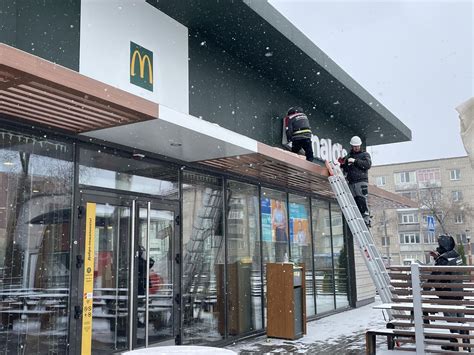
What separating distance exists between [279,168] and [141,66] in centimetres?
295

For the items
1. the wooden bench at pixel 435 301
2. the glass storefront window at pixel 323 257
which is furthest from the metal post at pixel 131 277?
the glass storefront window at pixel 323 257

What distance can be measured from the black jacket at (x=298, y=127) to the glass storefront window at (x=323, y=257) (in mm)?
2514

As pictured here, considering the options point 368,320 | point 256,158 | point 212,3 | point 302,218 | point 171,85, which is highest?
point 212,3

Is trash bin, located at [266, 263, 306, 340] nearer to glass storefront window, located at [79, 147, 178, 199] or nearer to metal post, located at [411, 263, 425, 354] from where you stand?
glass storefront window, located at [79, 147, 178, 199]

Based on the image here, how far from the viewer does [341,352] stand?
7402 millimetres

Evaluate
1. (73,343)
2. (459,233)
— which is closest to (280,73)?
(73,343)

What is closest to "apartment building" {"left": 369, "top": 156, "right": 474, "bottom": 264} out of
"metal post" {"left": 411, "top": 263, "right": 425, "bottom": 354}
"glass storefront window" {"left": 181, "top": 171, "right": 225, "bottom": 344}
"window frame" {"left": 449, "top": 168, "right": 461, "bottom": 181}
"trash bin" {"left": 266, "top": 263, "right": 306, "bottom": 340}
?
"window frame" {"left": 449, "top": 168, "right": 461, "bottom": 181}

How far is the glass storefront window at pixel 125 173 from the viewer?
242 inches

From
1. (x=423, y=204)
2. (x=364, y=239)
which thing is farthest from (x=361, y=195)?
(x=423, y=204)

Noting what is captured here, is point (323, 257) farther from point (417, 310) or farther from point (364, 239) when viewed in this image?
point (417, 310)

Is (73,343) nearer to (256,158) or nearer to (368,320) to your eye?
(256,158)

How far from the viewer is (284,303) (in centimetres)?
846

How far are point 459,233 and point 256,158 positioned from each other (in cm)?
4655

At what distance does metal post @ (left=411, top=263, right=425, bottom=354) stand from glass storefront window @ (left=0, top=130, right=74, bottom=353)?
393 centimetres
